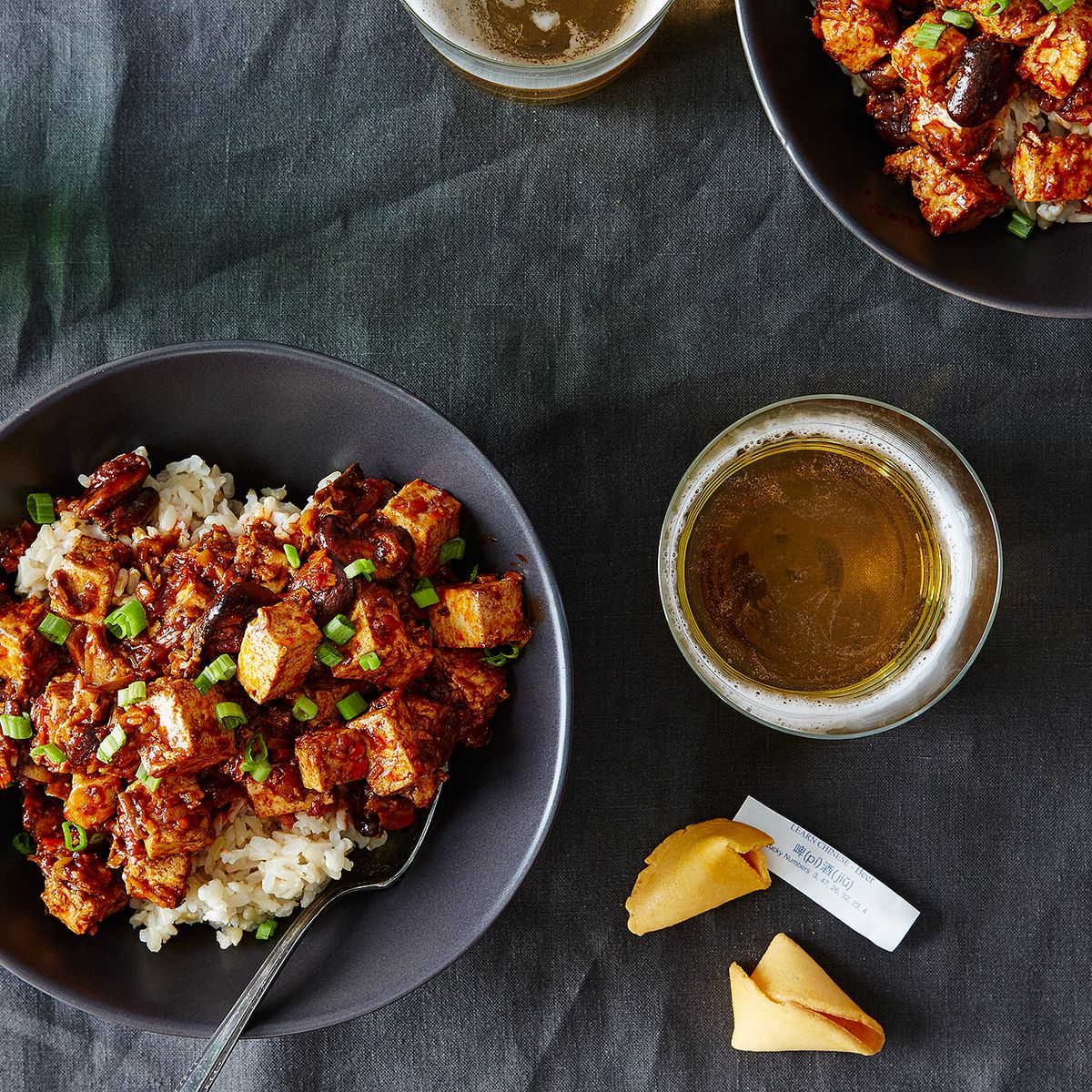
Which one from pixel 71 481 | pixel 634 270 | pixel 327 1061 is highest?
pixel 634 270

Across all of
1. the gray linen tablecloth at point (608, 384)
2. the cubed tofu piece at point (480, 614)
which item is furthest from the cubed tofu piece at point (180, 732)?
the gray linen tablecloth at point (608, 384)

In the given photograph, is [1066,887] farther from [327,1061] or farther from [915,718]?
[327,1061]

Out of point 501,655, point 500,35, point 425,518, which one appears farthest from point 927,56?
point 501,655

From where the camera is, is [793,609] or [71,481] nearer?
[71,481]

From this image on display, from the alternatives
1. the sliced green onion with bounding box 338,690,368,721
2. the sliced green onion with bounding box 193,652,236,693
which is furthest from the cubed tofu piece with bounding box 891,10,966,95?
the sliced green onion with bounding box 193,652,236,693

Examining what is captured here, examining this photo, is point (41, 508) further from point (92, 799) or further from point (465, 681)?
point (465, 681)

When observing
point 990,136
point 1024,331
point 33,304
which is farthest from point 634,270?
point 33,304

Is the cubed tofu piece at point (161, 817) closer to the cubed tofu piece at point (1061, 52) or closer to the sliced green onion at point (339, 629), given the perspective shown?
the sliced green onion at point (339, 629)
